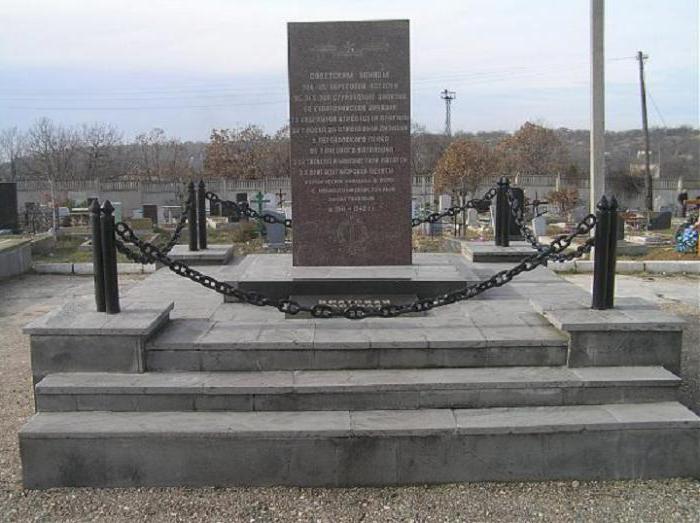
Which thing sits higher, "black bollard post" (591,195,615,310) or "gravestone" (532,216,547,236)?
"black bollard post" (591,195,615,310)

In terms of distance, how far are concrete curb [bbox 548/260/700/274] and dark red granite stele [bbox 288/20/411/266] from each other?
721 cm

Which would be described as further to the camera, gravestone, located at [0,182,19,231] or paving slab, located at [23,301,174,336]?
gravestone, located at [0,182,19,231]

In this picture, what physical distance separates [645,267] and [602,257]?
9071 millimetres

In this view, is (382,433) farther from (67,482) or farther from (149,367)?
(67,482)

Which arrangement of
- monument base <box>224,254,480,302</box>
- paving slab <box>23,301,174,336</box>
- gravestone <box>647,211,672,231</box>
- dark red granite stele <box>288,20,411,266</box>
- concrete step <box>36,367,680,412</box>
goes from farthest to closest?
gravestone <box>647,211,672,231</box>
dark red granite stele <box>288,20,411,266</box>
monument base <box>224,254,480,302</box>
paving slab <box>23,301,174,336</box>
concrete step <box>36,367,680,412</box>

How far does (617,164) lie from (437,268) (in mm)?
54411

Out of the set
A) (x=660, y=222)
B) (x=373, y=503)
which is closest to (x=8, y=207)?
(x=373, y=503)

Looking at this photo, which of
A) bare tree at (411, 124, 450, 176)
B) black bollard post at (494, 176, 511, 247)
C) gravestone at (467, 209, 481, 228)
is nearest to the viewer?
black bollard post at (494, 176, 511, 247)

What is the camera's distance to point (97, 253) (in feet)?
15.5

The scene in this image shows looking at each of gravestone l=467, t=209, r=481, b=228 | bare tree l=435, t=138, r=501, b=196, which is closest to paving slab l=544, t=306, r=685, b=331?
gravestone l=467, t=209, r=481, b=228

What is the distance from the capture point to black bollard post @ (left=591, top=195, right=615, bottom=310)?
469 centimetres

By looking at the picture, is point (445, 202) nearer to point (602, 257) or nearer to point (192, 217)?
point (192, 217)

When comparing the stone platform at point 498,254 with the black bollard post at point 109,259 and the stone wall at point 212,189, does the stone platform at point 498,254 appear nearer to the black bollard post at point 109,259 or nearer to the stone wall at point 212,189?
the black bollard post at point 109,259

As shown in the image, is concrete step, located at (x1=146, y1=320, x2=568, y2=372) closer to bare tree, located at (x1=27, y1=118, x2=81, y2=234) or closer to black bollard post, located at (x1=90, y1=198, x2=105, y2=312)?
black bollard post, located at (x1=90, y1=198, x2=105, y2=312)
